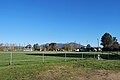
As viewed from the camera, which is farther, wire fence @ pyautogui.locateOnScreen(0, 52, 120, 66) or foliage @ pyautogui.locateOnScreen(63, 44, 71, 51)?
foliage @ pyautogui.locateOnScreen(63, 44, 71, 51)

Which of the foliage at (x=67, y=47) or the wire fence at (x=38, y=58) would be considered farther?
the foliage at (x=67, y=47)

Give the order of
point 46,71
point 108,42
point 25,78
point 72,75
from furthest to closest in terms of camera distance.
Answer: point 108,42
point 46,71
point 72,75
point 25,78

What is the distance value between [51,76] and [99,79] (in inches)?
111

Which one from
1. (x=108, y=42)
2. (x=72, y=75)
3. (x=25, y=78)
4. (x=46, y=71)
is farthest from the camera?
(x=108, y=42)

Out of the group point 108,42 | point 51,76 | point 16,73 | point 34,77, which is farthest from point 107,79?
point 108,42

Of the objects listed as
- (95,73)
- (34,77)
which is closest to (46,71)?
(34,77)

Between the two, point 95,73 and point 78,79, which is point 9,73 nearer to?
point 78,79

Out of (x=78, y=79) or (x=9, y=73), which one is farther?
(x=9, y=73)

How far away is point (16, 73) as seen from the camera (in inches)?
616

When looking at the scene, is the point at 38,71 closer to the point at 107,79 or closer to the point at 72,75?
the point at 72,75

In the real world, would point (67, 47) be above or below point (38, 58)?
above

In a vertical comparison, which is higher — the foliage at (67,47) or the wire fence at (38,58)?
the foliage at (67,47)

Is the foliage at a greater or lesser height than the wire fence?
greater

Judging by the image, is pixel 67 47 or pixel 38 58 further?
pixel 67 47
